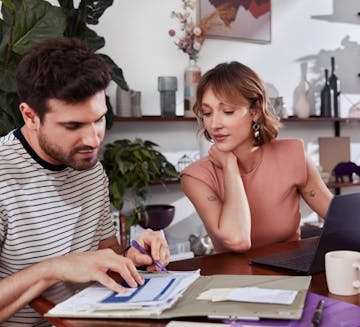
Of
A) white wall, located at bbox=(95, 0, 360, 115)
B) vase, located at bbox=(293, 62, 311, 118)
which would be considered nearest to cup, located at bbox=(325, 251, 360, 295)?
white wall, located at bbox=(95, 0, 360, 115)

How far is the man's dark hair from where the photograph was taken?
1242 mm

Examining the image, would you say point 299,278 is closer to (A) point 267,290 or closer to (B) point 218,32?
(A) point 267,290

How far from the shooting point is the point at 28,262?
130 cm

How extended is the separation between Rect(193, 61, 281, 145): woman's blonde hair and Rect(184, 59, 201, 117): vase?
1.19 m

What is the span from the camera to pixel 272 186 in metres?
1.90

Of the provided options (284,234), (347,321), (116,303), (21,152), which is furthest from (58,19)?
(347,321)

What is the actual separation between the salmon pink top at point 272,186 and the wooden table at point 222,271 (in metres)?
0.25

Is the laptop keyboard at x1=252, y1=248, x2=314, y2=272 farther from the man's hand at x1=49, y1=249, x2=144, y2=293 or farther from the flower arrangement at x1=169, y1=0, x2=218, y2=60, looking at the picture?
the flower arrangement at x1=169, y1=0, x2=218, y2=60

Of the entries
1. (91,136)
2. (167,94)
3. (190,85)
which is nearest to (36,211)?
(91,136)

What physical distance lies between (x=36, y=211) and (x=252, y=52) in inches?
105

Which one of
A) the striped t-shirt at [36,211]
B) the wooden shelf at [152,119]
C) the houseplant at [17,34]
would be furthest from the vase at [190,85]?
the striped t-shirt at [36,211]

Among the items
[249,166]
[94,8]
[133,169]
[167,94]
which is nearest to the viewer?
[249,166]

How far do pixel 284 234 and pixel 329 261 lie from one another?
77cm

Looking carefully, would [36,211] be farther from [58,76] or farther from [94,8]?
[94,8]
